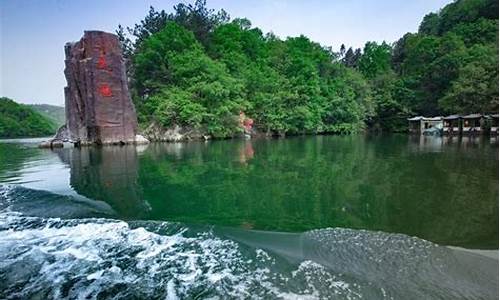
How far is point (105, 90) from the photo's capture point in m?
15.4

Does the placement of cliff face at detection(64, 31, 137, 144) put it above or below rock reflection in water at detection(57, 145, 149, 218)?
above

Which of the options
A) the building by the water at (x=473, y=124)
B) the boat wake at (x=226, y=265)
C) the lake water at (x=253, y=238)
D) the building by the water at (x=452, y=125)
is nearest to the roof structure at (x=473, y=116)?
the building by the water at (x=473, y=124)

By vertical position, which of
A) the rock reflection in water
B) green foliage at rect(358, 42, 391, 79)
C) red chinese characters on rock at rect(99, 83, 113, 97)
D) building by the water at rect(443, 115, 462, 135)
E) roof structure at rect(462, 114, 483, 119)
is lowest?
the rock reflection in water

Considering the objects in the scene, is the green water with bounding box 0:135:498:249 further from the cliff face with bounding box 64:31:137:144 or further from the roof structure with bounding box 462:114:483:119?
the roof structure with bounding box 462:114:483:119

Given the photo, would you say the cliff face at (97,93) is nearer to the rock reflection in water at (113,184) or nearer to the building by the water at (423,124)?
the rock reflection in water at (113,184)

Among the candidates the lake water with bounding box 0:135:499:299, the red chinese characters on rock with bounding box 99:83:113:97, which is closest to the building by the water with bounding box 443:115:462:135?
the lake water with bounding box 0:135:499:299

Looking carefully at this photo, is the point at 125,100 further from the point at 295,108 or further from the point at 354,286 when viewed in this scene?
the point at 354,286

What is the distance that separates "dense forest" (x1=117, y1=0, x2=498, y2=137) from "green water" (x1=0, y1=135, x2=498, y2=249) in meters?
11.1

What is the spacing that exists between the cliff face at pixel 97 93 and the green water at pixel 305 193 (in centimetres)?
762

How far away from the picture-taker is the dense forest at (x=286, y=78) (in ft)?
61.6

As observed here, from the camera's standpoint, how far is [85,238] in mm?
3057

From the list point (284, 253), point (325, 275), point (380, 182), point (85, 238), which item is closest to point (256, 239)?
point (284, 253)

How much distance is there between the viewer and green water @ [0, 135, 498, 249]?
350 centimetres

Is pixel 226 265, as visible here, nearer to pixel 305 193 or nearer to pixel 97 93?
pixel 305 193
